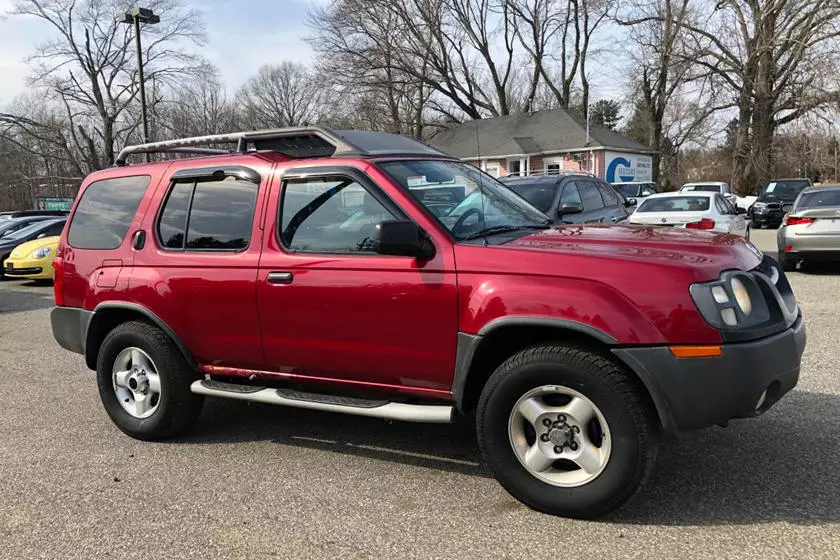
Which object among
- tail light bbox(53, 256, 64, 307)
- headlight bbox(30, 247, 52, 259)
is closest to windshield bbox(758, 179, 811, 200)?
headlight bbox(30, 247, 52, 259)

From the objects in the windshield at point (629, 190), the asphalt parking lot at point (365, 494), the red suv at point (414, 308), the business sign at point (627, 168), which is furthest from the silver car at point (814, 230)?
the business sign at point (627, 168)

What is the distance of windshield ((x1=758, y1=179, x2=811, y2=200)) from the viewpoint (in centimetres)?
2492

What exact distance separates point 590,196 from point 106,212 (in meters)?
7.58

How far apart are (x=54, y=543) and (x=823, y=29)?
123ft

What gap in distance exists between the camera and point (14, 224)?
17.5 metres

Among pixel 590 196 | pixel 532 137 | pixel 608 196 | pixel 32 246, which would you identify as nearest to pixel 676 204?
pixel 608 196

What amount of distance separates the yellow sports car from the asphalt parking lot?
408 inches

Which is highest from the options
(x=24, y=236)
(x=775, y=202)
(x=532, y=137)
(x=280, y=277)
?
(x=532, y=137)

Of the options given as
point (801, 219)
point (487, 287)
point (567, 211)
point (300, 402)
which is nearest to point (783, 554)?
point (487, 287)

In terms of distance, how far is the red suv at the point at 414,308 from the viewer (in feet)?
10.2

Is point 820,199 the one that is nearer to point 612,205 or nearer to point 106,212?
point 612,205

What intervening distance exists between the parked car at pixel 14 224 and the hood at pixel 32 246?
2379 mm

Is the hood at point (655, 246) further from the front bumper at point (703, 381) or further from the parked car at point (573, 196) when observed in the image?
the parked car at point (573, 196)

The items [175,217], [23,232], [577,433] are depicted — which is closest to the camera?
[577,433]
